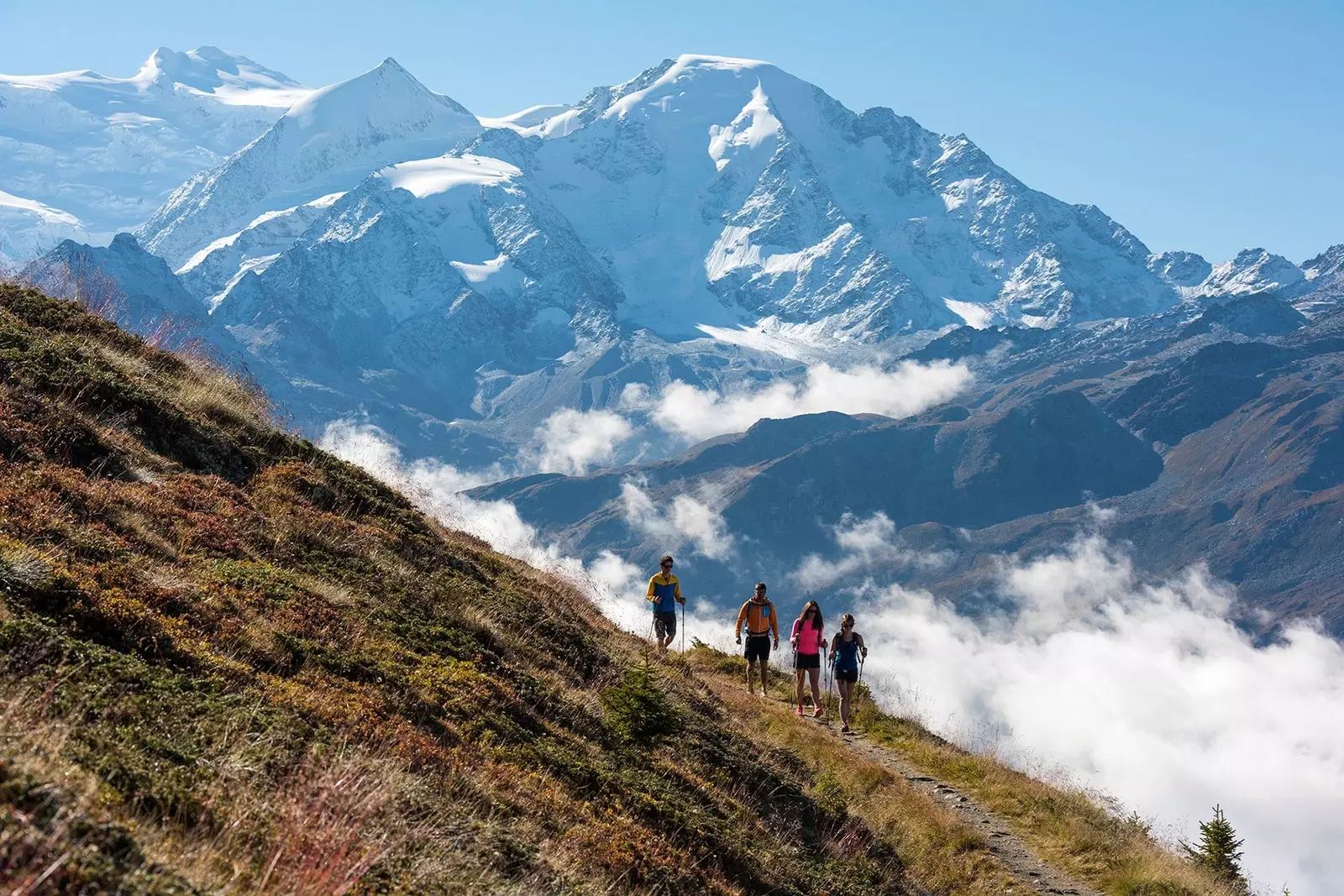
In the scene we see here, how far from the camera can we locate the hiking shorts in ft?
70.7

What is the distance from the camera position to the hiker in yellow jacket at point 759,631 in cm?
2217

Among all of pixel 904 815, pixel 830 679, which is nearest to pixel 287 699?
pixel 904 815

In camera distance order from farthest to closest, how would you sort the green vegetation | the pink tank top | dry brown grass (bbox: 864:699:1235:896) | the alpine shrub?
the pink tank top < dry brown grass (bbox: 864:699:1235:896) < the alpine shrub < the green vegetation

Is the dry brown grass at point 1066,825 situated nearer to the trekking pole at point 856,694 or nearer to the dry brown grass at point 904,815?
the trekking pole at point 856,694

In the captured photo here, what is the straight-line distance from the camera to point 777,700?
22.4m

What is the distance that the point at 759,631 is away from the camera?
73.8ft

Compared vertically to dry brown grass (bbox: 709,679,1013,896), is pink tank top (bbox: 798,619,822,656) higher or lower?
higher

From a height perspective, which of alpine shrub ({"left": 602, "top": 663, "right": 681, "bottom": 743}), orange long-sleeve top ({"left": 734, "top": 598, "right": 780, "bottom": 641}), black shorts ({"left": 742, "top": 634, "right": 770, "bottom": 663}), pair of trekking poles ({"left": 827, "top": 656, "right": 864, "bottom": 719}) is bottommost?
alpine shrub ({"left": 602, "top": 663, "right": 681, "bottom": 743})

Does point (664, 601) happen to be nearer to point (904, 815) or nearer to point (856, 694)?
point (856, 694)

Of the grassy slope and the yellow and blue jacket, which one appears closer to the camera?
the grassy slope

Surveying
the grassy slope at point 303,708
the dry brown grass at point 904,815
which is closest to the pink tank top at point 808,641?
the dry brown grass at point 904,815

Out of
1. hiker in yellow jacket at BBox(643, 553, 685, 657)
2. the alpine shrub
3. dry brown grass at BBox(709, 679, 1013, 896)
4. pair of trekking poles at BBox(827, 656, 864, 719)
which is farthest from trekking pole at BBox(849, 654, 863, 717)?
the alpine shrub

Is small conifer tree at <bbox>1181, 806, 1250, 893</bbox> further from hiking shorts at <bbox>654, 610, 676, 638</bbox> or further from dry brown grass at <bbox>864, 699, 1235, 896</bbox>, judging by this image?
hiking shorts at <bbox>654, 610, 676, 638</bbox>

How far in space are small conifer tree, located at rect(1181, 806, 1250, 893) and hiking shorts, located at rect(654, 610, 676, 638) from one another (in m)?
10.5
